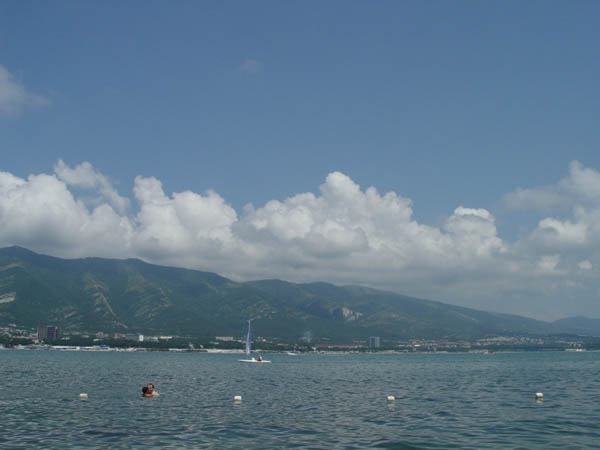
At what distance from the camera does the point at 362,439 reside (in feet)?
160

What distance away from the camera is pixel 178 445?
44.9 metres

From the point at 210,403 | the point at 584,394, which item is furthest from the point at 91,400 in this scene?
the point at 584,394

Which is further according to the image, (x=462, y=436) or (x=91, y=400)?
(x=91, y=400)

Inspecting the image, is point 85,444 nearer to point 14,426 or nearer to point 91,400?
point 14,426

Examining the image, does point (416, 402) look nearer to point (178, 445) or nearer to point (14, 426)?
point (178, 445)

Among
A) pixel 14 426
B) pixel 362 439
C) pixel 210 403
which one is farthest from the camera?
pixel 210 403

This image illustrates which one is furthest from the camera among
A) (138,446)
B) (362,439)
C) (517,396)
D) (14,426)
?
(517,396)

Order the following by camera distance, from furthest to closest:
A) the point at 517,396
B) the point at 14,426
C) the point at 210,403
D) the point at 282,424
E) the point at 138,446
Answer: the point at 517,396
the point at 210,403
the point at 282,424
the point at 14,426
the point at 138,446

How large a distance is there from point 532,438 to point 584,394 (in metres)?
45.4

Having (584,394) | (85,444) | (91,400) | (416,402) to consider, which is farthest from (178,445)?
(584,394)

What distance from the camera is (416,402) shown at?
7669cm

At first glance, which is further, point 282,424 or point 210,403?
point 210,403

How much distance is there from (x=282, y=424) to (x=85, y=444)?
18.1 m

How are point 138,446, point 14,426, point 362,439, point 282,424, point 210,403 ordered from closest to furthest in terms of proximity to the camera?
1. point 138,446
2. point 362,439
3. point 14,426
4. point 282,424
5. point 210,403
